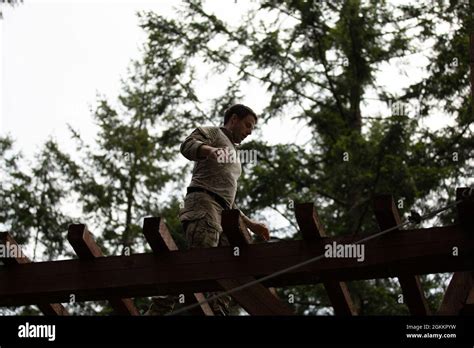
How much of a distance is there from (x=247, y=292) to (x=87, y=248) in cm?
125

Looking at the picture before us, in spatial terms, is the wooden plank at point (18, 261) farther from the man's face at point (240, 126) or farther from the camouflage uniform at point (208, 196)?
the man's face at point (240, 126)

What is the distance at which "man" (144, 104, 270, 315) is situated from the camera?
25.8ft

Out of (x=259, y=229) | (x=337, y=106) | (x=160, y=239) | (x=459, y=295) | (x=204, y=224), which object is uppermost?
(x=337, y=106)

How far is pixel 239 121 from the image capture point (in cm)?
827

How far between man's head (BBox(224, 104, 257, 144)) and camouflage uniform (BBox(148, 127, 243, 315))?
6 centimetres

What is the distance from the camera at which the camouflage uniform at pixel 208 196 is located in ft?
26.0

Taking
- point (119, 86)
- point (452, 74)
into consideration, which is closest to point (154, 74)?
point (119, 86)

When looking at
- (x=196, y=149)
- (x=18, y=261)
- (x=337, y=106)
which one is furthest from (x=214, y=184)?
(x=337, y=106)

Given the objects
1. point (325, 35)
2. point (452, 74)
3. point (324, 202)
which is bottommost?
point (324, 202)

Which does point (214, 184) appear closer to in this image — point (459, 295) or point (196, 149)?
point (196, 149)

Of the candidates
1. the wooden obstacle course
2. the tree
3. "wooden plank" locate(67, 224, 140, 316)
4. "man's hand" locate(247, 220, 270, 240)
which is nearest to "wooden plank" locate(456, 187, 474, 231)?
the wooden obstacle course

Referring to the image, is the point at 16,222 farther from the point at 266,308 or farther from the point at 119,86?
the point at 266,308

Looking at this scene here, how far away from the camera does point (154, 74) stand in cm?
2067

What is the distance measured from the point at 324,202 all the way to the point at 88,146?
19.6 ft
